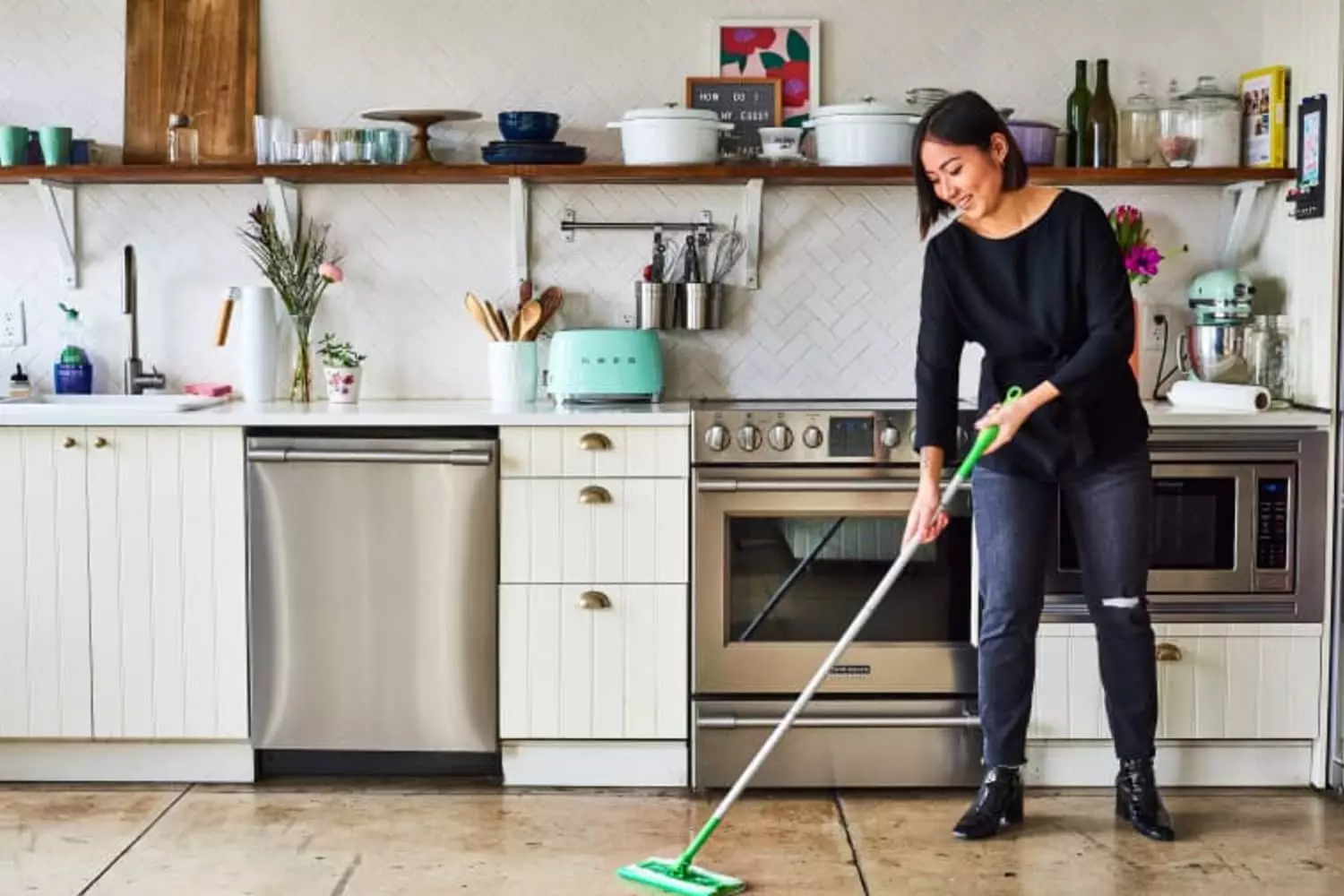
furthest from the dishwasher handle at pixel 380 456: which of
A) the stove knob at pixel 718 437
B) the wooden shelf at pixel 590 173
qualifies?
the wooden shelf at pixel 590 173

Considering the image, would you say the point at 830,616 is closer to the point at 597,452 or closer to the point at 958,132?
the point at 597,452

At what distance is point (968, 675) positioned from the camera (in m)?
4.23

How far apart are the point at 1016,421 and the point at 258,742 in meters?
1.89

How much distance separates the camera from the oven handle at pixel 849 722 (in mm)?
4195

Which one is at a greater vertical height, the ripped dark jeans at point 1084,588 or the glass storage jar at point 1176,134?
the glass storage jar at point 1176,134

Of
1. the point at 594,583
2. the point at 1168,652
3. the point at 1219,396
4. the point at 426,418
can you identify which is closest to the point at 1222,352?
the point at 1219,396

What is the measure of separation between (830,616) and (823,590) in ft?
0.21

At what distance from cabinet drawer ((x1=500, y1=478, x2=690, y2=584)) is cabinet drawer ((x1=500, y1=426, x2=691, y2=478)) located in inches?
0.9

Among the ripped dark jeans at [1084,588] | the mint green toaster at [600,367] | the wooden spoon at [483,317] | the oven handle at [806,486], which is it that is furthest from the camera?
the wooden spoon at [483,317]

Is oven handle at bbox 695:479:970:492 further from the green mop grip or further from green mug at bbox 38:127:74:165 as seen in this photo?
green mug at bbox 38:127:74:165

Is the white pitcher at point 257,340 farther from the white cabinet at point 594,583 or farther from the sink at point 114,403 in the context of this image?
the white cabinet at point 594,583

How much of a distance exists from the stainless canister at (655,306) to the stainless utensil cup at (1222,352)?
130 centimetres

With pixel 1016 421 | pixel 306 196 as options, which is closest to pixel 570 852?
pixel 1016 421

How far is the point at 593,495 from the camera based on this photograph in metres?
4.17
